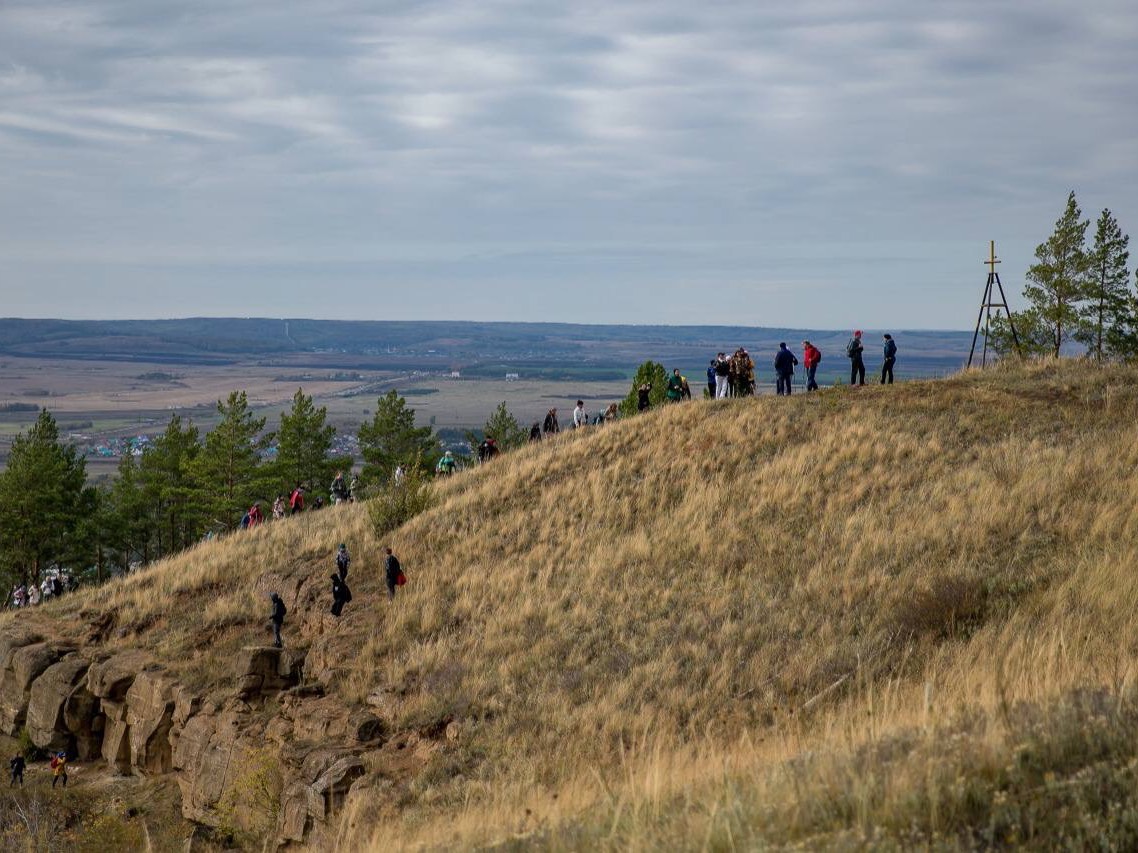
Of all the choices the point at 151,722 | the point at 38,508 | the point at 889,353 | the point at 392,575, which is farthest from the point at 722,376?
the point at 38,508

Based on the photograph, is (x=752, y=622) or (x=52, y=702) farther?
(x=52, y=702)

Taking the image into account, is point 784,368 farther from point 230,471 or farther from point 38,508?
point 38,508

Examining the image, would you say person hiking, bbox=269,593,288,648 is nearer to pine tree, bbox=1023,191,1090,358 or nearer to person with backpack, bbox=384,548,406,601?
person with backpack, bbox=384,548,406,601

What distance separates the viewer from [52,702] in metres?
23.1

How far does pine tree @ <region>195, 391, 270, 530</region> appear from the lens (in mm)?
51062

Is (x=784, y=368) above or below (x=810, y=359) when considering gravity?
below

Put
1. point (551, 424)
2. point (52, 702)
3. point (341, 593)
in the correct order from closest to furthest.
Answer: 1. point (341, 593)
2. point (52, 702)
3. point (551, 424)

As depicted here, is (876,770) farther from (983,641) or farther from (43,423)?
(43,423)

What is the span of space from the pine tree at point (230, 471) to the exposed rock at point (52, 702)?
2654 cm

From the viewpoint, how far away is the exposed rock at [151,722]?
68.5 ft

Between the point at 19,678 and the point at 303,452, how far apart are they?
1226 inches

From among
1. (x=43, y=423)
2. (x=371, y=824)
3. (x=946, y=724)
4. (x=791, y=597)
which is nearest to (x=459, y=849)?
(x=946, y=724)

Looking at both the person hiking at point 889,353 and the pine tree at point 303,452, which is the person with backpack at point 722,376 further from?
the pine tree at point 303,452

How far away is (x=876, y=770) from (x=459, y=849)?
3091 millimetres
